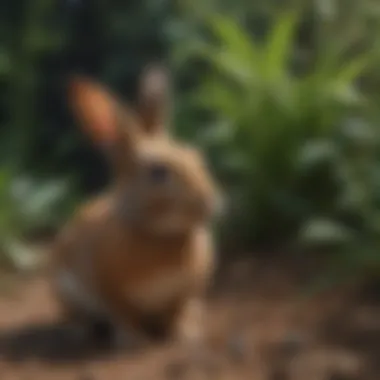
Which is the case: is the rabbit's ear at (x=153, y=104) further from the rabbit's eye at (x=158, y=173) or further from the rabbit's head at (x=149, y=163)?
the rabbit's eye at (x=158, y=173)

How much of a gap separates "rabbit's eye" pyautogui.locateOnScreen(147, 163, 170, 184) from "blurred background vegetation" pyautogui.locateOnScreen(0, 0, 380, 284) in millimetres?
534

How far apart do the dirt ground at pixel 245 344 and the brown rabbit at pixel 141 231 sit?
0.11 metres

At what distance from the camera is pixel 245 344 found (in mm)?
2609

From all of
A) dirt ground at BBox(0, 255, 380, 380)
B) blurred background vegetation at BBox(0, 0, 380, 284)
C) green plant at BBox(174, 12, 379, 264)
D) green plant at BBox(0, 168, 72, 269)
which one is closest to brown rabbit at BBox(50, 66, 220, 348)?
dirt ground at BBox(0, 255, 380, 380)

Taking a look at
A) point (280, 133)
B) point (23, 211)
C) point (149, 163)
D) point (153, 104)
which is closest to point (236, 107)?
point (280, 133)

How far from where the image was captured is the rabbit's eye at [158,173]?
8.41 feet

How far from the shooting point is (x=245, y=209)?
343 centimetres

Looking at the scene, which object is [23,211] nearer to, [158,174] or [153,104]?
[153,104]

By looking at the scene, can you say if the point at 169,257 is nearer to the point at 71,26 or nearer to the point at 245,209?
the point at 245,209

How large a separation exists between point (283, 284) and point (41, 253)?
44.3 inches

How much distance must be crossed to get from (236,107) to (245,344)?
104cm

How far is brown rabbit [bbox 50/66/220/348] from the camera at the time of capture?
2.55 meters

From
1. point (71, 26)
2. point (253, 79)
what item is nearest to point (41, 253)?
point (253, 79)

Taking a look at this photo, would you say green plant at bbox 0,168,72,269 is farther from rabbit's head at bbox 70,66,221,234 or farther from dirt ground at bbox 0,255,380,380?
rabbit's head at bbox 70,66,221,234
